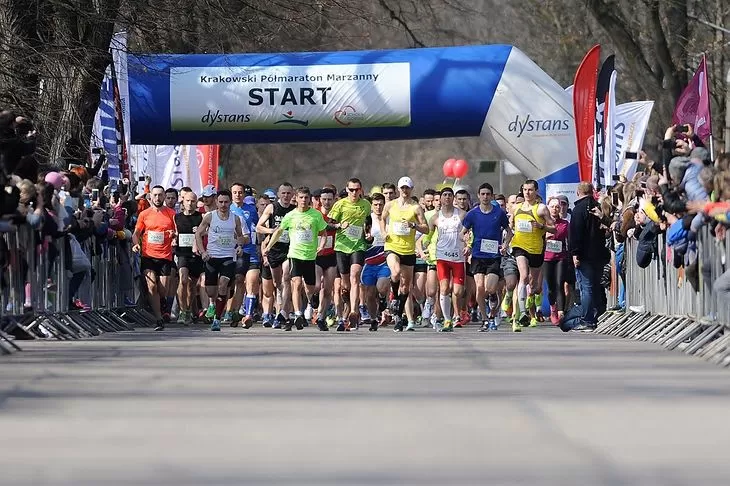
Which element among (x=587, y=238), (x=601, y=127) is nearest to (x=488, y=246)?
(x=587, y=238)

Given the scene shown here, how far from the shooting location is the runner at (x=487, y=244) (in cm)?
2334

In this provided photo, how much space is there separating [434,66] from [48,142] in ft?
18.4

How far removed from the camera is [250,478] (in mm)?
6770

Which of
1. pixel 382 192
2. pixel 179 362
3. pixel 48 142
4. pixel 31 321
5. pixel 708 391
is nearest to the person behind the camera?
pixel 708 391

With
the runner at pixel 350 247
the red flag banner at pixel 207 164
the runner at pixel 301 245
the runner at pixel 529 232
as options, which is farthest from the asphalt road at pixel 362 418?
the red flag banner at pixel 207 164

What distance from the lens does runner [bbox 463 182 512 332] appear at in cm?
2334

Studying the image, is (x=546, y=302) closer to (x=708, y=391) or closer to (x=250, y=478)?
(x=708, y=391)

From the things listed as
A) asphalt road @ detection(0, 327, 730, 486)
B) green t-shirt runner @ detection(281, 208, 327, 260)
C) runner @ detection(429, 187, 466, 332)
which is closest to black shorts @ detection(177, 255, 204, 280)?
green t-shirt runner @ detection(281, 208, 327, 260)

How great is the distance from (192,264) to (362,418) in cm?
1576

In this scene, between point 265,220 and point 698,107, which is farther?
point 265,220

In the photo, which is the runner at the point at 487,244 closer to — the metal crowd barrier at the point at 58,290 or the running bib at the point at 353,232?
the running bib at the point at 353,232

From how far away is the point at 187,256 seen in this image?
24672 mm

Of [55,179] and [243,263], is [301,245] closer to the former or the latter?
[243,263]

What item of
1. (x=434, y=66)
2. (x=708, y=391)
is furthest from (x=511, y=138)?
(x=708, y=391)
